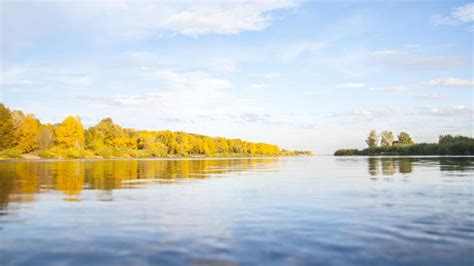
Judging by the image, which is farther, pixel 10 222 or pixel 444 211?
pixel 444 211

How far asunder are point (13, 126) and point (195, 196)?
9463 centimetres

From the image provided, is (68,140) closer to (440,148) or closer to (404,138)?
(440,148)

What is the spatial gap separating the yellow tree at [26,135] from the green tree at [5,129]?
4.23 meters

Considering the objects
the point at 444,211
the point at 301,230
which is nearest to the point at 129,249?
the point at 301,230

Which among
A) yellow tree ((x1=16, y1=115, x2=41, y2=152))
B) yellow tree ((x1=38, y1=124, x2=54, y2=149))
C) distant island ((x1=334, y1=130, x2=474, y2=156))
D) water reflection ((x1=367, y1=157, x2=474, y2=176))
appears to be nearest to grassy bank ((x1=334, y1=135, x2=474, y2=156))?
distant island ((x1=334, y1=130, x2=474, y2=156))

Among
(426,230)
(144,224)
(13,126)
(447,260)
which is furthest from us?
(13,126)

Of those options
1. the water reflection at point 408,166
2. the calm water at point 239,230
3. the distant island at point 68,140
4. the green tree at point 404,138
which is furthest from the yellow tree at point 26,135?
the green tree at point 404,138

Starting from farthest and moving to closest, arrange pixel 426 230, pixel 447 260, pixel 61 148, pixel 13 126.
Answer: pixel 61 148, pixel 13 126, pixel 426 230, pixel 447 260

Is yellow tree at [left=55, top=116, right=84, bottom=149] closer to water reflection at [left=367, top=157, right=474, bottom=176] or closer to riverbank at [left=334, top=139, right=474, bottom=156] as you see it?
water reflection at [left=367, top=157, right=474, bottom=176]

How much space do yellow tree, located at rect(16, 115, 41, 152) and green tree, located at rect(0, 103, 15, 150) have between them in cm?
423

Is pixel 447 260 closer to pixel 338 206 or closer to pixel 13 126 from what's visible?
pixel 338 206

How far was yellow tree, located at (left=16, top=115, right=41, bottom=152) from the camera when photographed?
97.8 m

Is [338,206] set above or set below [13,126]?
below

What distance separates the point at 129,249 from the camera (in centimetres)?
737
